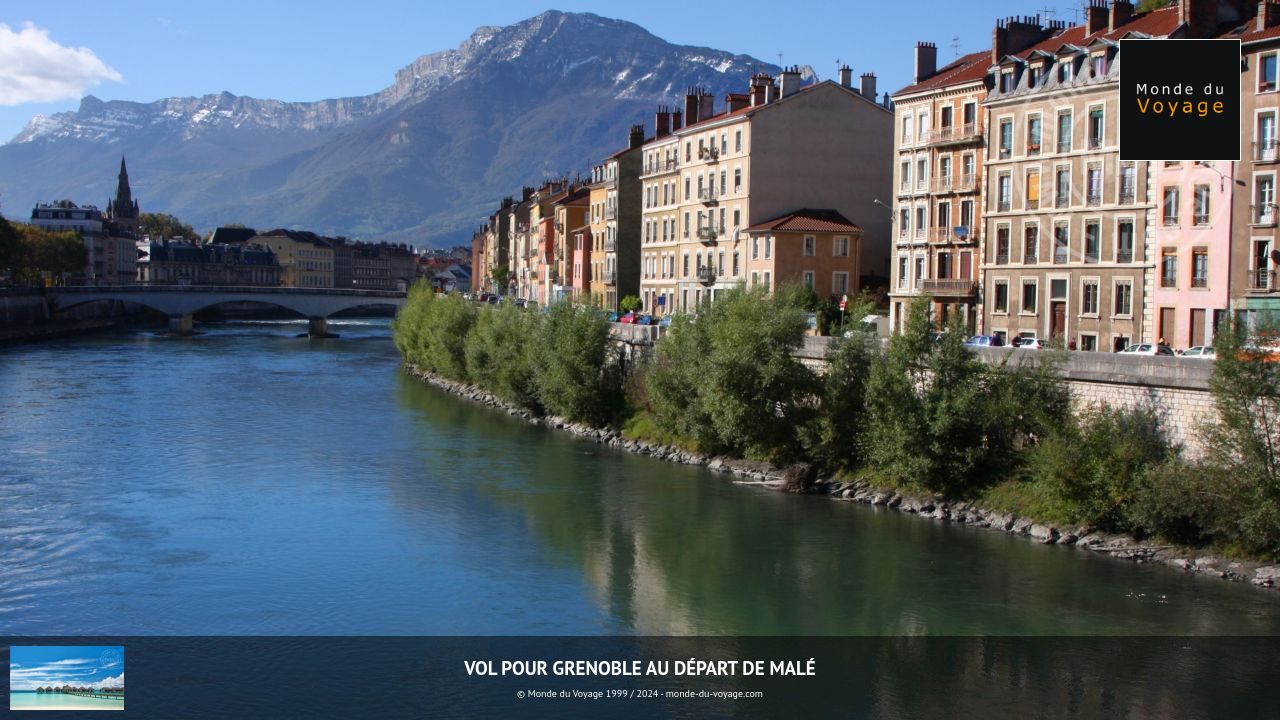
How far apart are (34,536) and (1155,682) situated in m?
22.6

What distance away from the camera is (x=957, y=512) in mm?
29969

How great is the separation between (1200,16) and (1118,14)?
374 centimetres

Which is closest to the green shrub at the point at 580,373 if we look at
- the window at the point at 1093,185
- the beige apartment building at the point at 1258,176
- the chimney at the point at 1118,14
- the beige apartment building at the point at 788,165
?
the beige apartment building at the point at 788,165

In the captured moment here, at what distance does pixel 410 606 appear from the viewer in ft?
75.7

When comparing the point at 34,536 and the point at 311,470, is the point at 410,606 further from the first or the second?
the point at 311,470

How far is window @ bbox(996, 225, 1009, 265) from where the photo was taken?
4462cm

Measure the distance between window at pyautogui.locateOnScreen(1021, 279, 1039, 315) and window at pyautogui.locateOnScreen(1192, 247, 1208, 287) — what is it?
258 inches

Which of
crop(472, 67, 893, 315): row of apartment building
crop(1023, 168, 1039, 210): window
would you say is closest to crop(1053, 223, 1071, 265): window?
crop(1023, 168, 1039, 210): window

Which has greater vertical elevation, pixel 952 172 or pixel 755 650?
pixel 952 172

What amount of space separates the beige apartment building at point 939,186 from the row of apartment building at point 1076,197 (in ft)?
0.22

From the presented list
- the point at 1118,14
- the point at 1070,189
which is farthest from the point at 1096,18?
the point at 1070,189

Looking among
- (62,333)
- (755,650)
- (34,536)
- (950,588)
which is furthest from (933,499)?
(62,333)

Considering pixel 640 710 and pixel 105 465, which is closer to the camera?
pixel 640 710

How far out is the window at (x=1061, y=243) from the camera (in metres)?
42.1
